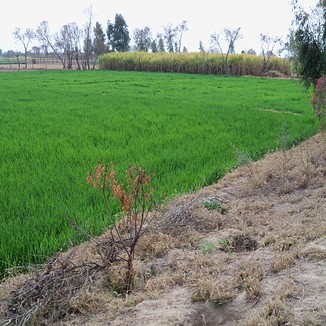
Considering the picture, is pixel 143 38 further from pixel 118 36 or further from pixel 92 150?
pixel 92 150

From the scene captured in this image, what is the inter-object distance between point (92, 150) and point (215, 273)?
4.93 m

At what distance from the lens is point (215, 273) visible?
3.25 metres

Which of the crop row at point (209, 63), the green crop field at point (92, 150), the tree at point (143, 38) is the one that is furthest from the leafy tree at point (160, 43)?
the green crop field at point (92, 150)

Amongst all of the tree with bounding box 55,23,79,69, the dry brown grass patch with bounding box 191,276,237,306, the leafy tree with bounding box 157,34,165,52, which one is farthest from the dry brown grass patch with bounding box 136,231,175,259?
the leafy tree with bounding box 157,34,165,52

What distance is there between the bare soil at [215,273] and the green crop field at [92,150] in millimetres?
646

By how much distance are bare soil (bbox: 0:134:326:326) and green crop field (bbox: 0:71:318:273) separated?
25.4 inches

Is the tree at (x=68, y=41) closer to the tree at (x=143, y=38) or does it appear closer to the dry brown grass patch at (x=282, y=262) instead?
the tree at (x=143, y=38)

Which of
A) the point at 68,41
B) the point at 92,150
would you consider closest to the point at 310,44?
the point at 92,150

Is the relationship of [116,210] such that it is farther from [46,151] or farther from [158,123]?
[158,123]

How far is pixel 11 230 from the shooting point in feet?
13.5

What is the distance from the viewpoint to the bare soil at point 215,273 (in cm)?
268

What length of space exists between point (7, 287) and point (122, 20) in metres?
67.3

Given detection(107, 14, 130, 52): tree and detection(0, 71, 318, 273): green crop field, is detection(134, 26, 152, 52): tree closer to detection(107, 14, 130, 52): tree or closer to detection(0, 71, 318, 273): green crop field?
detection(107, 14, 130, 52): tree

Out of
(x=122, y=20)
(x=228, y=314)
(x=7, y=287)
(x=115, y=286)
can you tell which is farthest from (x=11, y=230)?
(x=122, y=20)
